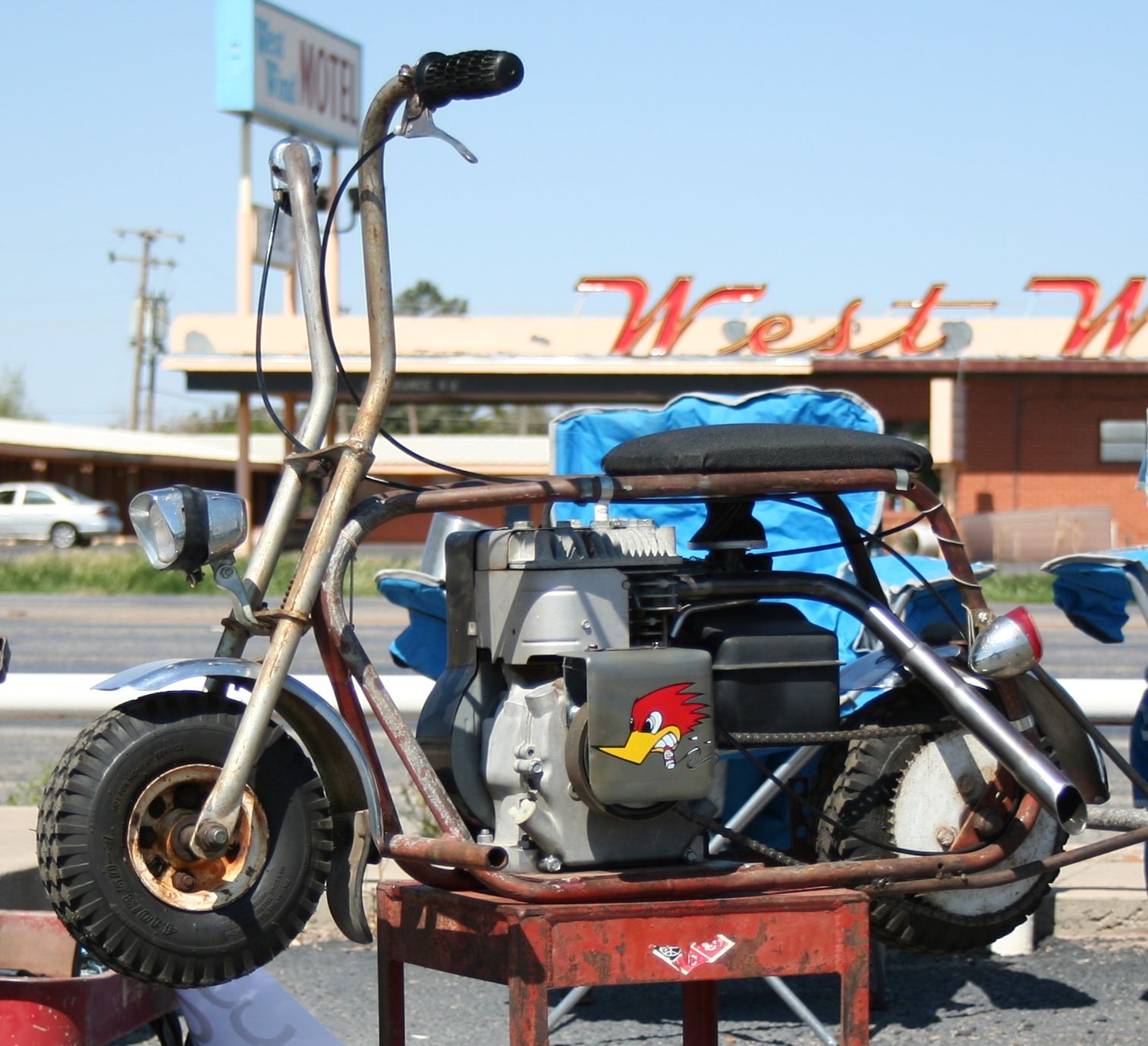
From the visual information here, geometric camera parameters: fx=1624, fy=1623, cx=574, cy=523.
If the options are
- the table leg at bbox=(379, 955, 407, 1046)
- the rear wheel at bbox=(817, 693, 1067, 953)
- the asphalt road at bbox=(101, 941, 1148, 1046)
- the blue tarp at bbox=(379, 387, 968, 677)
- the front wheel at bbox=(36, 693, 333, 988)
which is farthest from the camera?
the blue tarp at bbox=(379, 387, 968, 677)

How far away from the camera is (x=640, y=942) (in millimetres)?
2939

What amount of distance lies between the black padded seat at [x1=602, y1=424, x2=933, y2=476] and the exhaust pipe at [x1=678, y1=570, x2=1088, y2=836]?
0.83ft

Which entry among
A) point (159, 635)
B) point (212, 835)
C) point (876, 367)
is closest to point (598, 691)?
point (212, 835)

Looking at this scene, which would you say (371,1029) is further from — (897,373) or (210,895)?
(897,373)

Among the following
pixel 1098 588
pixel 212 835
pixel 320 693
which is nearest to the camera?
pixel 212 835

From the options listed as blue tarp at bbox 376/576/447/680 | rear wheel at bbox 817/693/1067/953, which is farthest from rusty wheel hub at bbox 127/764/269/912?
blue tarp at bbox 376/576/447/680

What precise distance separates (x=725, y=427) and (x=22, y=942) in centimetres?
183

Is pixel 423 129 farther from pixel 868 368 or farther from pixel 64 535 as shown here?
pixel 64 535

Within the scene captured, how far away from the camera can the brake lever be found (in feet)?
10.1

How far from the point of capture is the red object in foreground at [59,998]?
3.03 metres

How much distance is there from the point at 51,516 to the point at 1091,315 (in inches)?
1006

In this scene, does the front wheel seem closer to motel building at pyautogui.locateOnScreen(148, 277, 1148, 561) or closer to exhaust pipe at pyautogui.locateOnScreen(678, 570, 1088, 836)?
exhaust pipe at pyautogui.locateOnScreen(678, 570, 1088, 836)

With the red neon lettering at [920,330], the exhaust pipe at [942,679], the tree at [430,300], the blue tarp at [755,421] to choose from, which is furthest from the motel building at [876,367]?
the tree at [430,300]

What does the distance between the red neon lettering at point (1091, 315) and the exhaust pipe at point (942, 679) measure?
1155 inches
